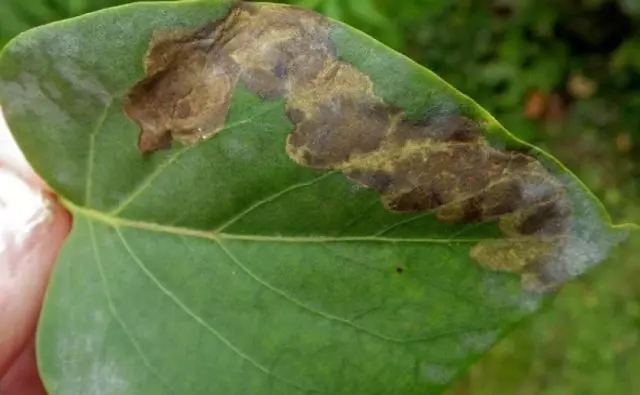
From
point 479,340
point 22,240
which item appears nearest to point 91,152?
point 22,240

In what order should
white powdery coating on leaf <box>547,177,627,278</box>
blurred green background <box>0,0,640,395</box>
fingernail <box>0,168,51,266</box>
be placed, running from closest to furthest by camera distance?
white powdery coating on leaf <box>547,177,627,278</box>
fingernail <box>0,168,51,266</box>
blurred green background <box>0,0,640,395</box>

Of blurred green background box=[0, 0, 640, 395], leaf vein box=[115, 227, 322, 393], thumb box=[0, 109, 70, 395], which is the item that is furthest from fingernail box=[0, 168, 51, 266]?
blurred green background box=[0, 0, 640, 395]

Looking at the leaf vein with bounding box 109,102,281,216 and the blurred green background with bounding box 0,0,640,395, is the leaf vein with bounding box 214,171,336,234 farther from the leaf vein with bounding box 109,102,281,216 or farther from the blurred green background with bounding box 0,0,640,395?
the blurred green background with bounding box 0,0,640,395

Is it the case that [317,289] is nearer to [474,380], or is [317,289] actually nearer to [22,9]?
[22,9]

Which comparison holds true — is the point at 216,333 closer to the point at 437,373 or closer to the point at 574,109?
the point at 437,373

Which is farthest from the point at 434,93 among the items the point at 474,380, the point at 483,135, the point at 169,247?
the point at 474,380

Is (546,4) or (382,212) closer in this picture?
(382,212)
